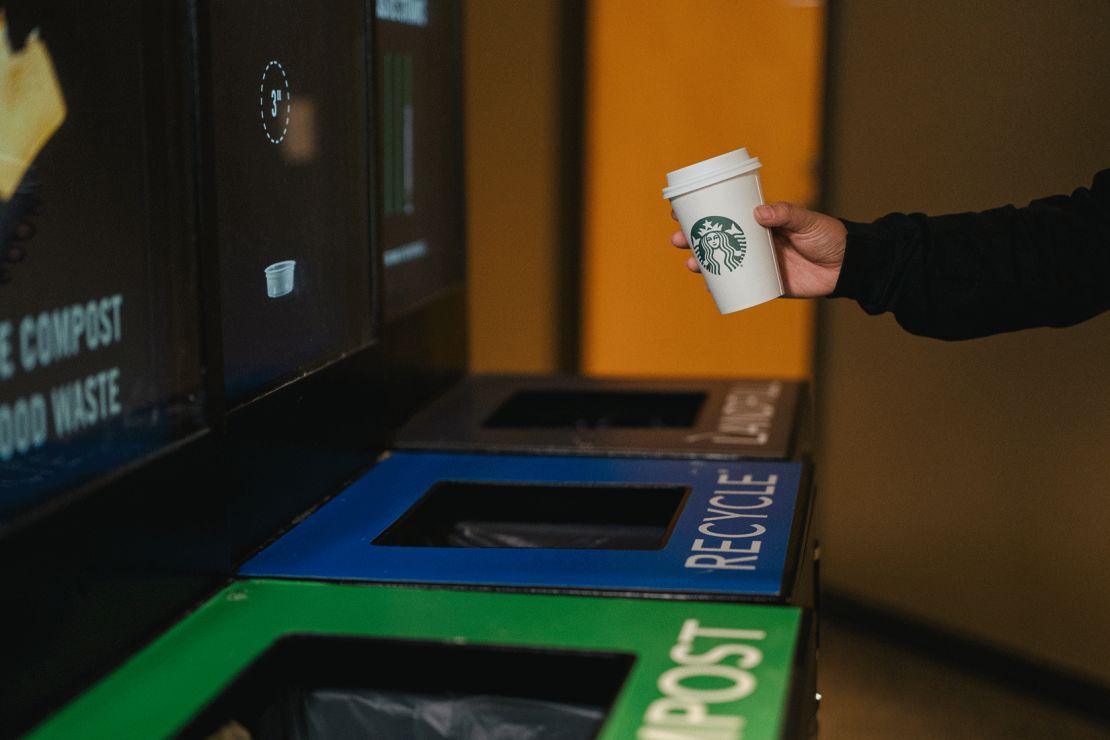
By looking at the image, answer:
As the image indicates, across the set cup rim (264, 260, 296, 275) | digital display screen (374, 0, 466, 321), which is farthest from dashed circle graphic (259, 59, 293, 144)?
digital display screen (374, 0, 466, 321)

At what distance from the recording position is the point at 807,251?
150cm

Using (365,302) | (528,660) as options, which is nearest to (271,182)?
(365,302)

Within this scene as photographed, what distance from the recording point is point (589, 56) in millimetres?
4133

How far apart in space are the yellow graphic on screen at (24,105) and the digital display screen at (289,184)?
0.21 m

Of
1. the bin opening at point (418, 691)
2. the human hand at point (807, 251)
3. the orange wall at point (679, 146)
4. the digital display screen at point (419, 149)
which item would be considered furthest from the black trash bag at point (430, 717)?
the orange wall at point (679, 146)

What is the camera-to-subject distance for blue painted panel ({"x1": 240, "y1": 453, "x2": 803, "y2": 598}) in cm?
123

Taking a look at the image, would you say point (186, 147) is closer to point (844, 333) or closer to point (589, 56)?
point (844, 333)

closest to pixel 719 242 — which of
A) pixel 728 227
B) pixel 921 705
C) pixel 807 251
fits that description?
pixel 728 227

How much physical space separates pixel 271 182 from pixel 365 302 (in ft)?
1.13

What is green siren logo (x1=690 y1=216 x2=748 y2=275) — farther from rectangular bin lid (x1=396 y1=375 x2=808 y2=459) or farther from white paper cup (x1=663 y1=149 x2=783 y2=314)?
rectangular bin lid (x1=396 y1=375 x2=808 y2=459)

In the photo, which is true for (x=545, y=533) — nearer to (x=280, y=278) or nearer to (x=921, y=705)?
(x=280, y=278)

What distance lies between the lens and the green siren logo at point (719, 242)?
1.35m

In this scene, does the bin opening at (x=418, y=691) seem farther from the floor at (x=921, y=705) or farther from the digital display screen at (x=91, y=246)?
the floor at (x=921, y=705)

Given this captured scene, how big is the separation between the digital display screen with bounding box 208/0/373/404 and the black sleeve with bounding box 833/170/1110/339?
2.05ft
